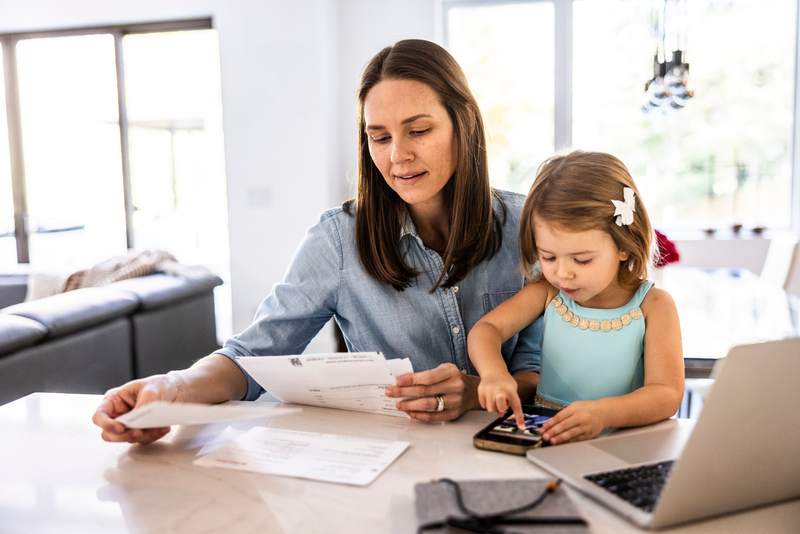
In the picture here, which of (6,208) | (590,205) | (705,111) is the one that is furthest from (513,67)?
(590,205)

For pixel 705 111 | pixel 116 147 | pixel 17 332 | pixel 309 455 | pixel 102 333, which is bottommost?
pixel 102 333

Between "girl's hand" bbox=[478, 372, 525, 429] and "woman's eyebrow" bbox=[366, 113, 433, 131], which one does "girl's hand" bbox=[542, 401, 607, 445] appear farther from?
"woman's eyebrow" bbox=[366, 113, 433, 131]

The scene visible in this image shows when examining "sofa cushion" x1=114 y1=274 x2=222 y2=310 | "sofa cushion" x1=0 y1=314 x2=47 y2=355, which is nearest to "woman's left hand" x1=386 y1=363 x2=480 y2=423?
"sofa cushion" x1=0 y1=314 x2=47 y2=355

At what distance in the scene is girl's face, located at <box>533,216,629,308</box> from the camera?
4.15ft

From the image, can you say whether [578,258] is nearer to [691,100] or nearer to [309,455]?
[309,455]

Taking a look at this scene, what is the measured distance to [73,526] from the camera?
839 mm

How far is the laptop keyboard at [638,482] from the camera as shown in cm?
82

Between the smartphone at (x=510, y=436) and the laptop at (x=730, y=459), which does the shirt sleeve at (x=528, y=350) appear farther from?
the laptop at (x=730, y=459)

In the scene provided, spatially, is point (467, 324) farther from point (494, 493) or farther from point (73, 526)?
point (73, 526)

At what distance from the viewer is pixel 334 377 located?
3.72 feet

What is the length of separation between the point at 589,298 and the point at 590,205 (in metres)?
0.17

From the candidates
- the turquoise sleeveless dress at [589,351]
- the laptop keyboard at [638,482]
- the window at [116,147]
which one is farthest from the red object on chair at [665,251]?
the window at [116,147]

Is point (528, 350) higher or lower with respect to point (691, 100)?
A: lower

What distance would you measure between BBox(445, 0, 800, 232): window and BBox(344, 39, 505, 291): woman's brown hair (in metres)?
A: 3.90
